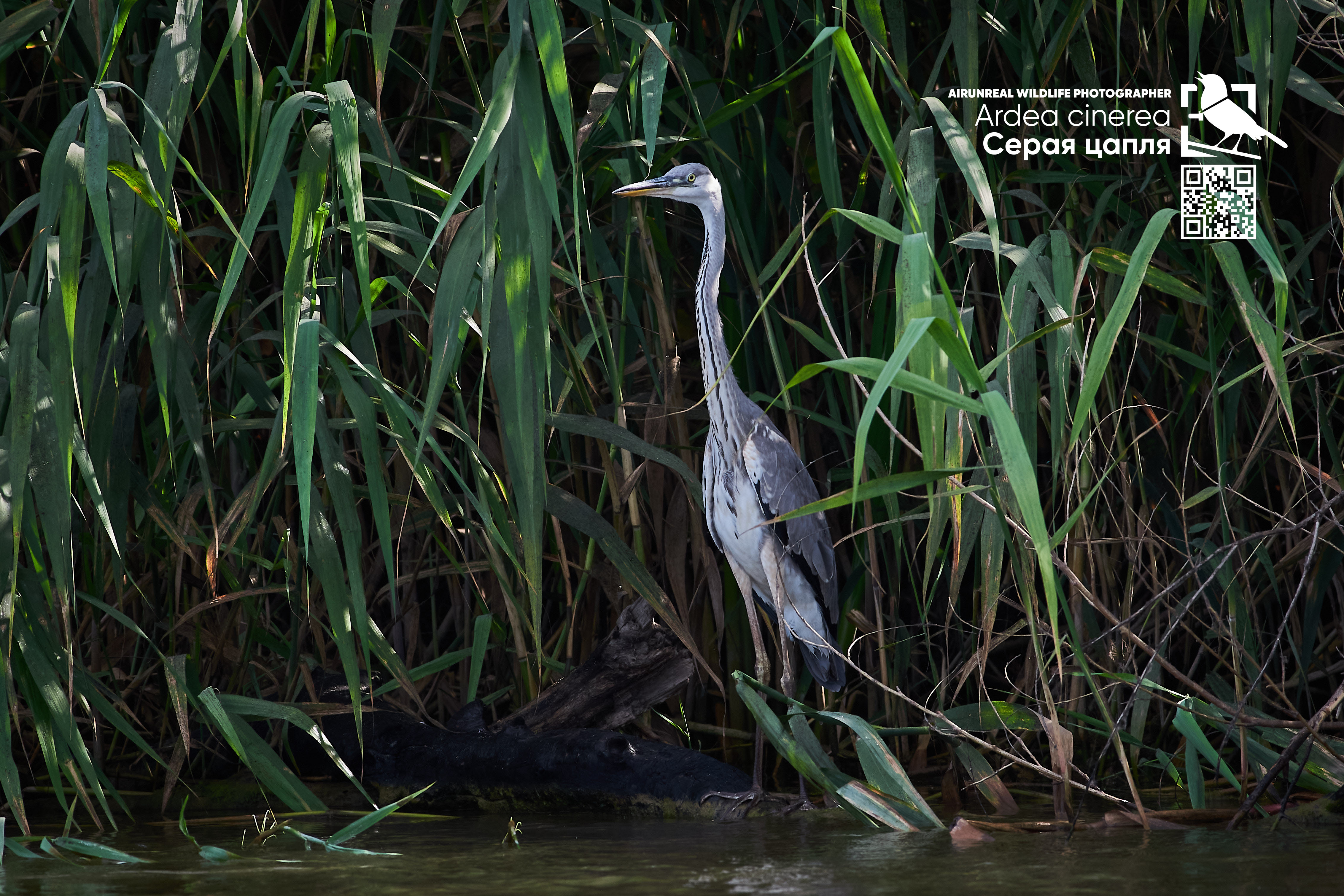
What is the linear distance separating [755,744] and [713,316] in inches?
41.5

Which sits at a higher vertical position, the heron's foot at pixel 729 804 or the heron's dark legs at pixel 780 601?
the heron's dark legs at pixel 780 601

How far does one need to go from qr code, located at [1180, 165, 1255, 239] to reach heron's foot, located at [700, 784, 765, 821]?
4.89ft

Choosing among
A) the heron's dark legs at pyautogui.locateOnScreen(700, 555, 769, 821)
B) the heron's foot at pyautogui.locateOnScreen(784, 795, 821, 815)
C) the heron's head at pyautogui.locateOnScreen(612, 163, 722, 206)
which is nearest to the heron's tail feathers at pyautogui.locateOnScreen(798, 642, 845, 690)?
the heron's dark legs at pyautogui.locateOnScreen(700, 555, 769, 821)

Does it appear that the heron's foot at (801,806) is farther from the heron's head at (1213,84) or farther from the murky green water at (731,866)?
the heron's head at (1213,84)

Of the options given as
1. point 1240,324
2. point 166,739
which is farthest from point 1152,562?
point 166,739

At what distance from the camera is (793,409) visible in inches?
118

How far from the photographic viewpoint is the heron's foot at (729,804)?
265 cm

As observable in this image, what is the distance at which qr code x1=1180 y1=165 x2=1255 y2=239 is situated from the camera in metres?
2.36

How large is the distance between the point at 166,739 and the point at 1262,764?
2.59 meters

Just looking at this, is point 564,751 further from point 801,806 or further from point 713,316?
point 713,316

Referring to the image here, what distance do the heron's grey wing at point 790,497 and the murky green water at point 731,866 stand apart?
0.85 metres

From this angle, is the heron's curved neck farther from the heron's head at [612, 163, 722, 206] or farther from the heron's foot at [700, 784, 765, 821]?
the heron's foot at [700, 784, 765, 821]

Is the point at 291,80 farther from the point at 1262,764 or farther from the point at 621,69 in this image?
the point at 1262,764

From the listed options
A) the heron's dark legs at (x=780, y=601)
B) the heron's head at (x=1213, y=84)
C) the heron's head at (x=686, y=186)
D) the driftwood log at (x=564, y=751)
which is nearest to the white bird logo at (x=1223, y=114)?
the heron's head at (x=1213, y=84)
